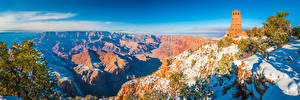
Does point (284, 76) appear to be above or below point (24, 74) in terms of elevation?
below

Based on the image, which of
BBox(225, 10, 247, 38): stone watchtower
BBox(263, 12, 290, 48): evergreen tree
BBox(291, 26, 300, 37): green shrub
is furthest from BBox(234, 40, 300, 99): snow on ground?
BBox(225, 10, 247, 38): stone watchtower

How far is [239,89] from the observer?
15062 millimetres

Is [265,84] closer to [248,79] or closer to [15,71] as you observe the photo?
[248,79]

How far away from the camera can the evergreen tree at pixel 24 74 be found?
6.63 metres

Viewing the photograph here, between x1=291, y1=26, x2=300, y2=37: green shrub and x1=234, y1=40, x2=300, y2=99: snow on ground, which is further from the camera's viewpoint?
x1=291, y1=26, x2=300, y2=37: green shrub

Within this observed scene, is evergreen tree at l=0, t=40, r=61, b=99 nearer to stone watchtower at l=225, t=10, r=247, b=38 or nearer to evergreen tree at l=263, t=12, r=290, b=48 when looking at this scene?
evergreen tree at l=263, t=12, r=290, b=48

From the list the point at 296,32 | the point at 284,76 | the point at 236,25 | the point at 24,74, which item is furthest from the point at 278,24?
the point at 24,74

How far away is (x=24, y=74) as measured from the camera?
7.20 metres

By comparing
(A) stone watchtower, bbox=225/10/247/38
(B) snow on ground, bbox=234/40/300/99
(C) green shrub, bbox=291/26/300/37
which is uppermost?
(A) stone watchtower, bbox=225/10/247/38

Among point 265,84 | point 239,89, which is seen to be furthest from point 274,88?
point 239,89

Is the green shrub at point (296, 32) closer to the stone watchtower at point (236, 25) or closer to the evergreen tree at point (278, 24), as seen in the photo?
the evergreen tree at point (278, 24)

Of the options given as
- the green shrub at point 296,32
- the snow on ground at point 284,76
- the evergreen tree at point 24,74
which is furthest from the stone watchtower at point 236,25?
the evergreen tree at point 24,74

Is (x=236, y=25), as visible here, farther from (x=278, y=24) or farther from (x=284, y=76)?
(x=284, y=76)

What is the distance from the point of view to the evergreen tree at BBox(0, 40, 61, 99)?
261 inches
